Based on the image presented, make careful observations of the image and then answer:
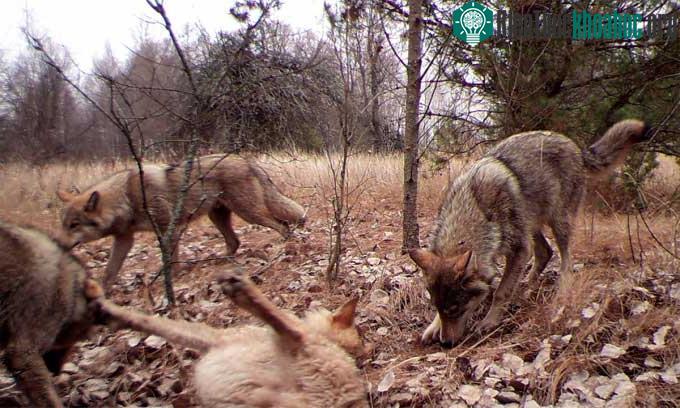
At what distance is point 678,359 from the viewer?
2406mm

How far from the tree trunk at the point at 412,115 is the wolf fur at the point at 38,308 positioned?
301 cm

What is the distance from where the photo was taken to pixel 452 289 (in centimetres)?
317

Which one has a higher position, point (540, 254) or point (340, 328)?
point (340, 328)

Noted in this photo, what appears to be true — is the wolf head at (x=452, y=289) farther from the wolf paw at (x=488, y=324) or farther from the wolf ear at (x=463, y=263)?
the wolf paw at (x=488, y=324)

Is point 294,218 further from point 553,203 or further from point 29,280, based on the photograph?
point 29,280

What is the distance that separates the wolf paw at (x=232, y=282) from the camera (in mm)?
2227

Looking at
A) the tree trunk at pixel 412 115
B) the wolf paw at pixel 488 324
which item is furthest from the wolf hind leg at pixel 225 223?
the wolf paw at pixel 488 324

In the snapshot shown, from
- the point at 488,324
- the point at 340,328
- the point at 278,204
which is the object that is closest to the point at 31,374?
the point at 340,328

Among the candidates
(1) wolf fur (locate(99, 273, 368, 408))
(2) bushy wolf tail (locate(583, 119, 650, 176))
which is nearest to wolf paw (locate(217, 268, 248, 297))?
(1) wolf fur (locate(99, 273, 368, 408))

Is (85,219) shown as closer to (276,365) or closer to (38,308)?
(38,308)

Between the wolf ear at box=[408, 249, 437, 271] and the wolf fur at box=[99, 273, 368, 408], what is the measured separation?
3.38 feet

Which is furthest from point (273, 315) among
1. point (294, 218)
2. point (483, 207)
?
point (294, 218)

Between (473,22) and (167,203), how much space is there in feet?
15.0

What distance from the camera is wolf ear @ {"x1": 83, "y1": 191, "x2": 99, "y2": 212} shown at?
192 inches
